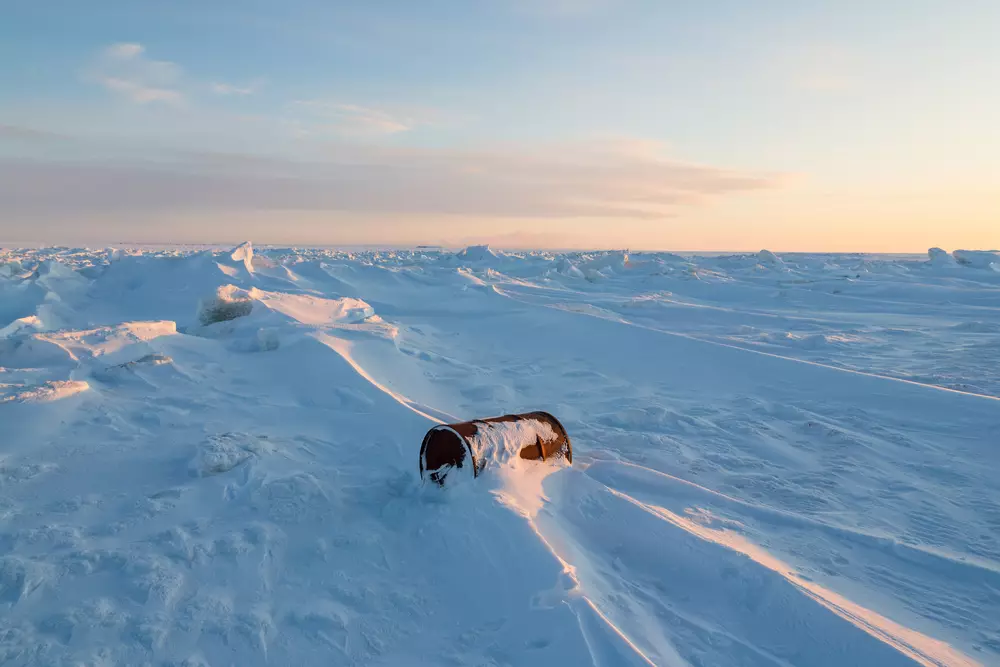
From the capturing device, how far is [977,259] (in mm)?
24328

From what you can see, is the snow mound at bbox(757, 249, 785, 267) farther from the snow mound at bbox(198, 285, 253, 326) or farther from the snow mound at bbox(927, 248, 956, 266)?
the snow mound at bbox(198, 285, 253, 326)

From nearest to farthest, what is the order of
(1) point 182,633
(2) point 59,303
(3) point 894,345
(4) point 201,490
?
1. (1) point 182,633
2. (4) point 201,490
3. (3) point 894,345
4. (2) point 59,303

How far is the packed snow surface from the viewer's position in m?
2.64

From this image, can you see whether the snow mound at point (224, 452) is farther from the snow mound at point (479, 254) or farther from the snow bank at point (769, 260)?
the snow bank at point (769, 260)

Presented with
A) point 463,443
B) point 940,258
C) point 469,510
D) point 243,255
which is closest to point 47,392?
point 463,443

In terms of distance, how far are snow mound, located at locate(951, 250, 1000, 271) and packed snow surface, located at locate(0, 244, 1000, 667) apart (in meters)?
→ 19.9

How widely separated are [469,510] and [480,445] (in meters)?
0.41

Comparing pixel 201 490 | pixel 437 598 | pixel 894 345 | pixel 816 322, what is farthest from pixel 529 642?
pixel 816 322

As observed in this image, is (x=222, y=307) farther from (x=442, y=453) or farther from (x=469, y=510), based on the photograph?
(x=469, y=510)

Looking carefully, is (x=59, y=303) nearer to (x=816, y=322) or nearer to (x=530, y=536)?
(x=530, y=536)

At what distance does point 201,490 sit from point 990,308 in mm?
18505

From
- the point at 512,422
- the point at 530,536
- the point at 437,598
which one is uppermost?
the point at 512,422

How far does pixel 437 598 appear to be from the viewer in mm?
2939

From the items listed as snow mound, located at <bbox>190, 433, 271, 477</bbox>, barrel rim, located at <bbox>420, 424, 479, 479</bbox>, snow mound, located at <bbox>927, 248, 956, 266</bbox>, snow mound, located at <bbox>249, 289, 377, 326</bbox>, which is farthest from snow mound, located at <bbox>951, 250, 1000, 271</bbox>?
snow mound, located at <bbox>190, 433, 271, 477</bbox>
